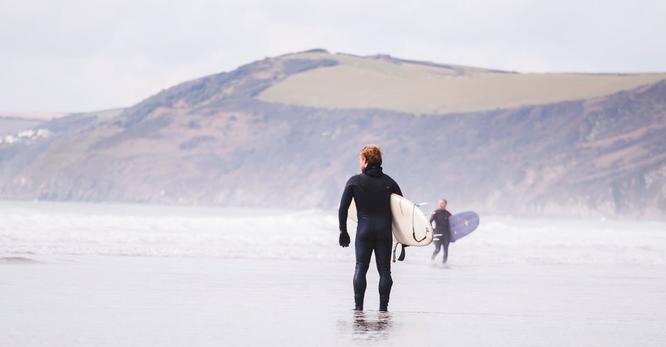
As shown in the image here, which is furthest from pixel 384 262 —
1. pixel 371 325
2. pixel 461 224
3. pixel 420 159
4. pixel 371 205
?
pixel 420 159

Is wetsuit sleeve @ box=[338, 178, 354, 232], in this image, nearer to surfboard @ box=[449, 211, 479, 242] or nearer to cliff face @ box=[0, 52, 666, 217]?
surfboard @ box=[449, 211, 479, 242]

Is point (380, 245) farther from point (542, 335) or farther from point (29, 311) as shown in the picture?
point (29, 311)

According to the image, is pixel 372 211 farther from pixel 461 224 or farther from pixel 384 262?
pixel 461 224

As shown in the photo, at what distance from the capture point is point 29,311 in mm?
12578

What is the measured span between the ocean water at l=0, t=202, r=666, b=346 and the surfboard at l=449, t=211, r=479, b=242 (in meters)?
0.61

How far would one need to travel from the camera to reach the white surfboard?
521 inches

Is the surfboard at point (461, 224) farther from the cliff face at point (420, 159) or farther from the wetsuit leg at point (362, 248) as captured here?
the cliff face at point (420, 159)

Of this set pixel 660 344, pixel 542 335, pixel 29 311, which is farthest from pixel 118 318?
pixel 660 344

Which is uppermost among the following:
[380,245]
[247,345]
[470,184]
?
[470,184]

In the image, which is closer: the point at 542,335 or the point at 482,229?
the point at 542,335

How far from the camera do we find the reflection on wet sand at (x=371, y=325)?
36.4 ft

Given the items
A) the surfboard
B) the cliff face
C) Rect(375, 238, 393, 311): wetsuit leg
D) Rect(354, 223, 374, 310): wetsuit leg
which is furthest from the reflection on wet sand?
the cliff face

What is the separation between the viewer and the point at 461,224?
30016 millimetres

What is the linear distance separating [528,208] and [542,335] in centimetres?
14767
